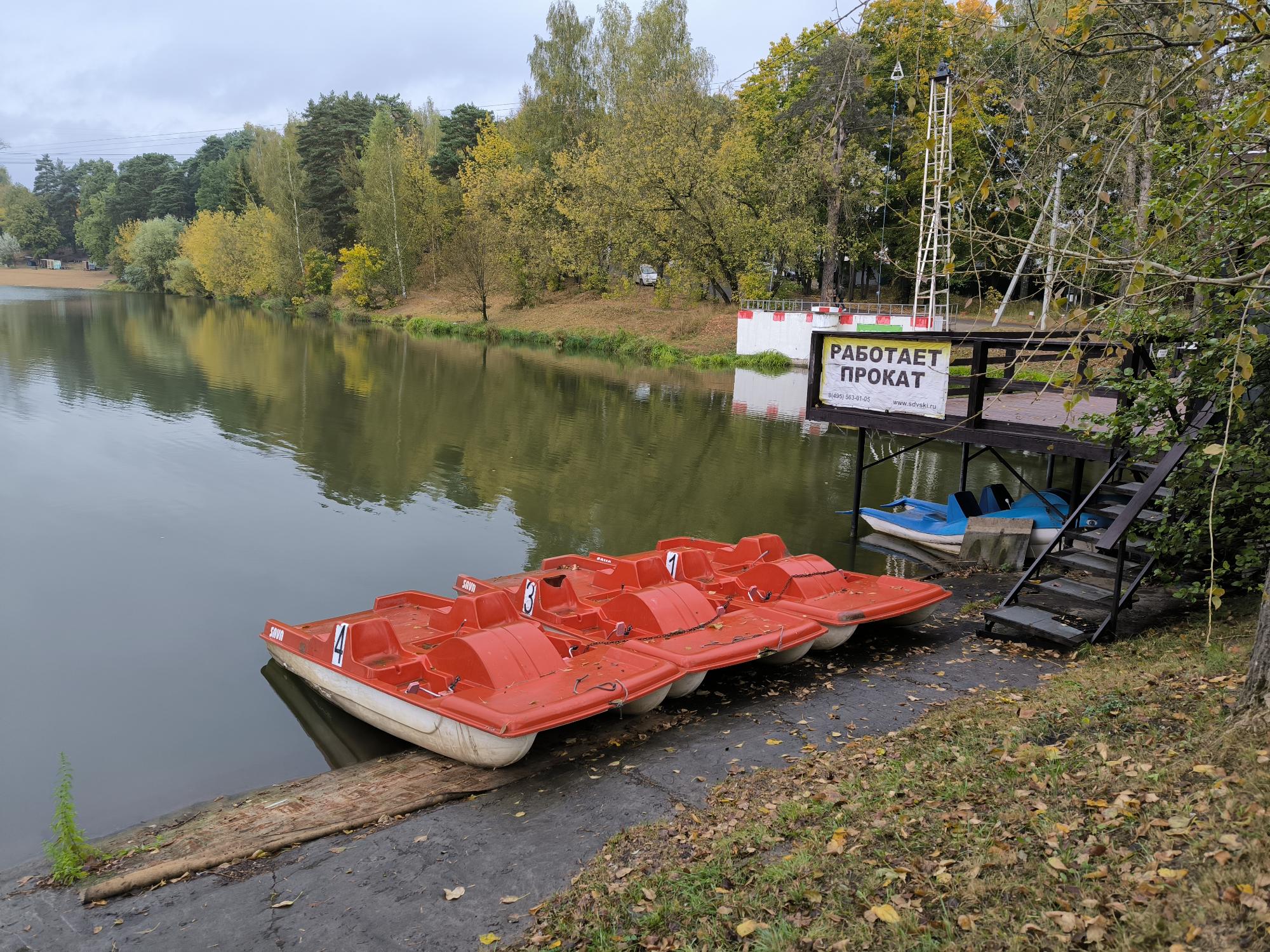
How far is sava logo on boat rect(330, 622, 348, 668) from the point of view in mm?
9758

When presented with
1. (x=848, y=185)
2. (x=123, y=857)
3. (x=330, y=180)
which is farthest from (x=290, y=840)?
(x=330, y=180)

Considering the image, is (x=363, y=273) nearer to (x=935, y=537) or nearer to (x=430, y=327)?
(x=430, y=327)

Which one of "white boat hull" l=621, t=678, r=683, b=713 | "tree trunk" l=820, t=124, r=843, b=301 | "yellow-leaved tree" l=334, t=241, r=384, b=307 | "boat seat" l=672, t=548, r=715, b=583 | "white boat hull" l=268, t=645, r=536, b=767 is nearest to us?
"white boat hull" l=268, t=645, r=536, b=767

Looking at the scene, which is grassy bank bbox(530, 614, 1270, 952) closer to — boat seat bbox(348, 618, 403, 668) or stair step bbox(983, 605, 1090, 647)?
stair step bbox(983, 605, 1090, 647)

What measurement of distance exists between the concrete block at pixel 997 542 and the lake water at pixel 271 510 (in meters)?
1.43

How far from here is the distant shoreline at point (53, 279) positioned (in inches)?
4845

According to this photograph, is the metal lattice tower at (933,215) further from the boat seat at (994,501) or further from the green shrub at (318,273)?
the green shrub at (318,273)

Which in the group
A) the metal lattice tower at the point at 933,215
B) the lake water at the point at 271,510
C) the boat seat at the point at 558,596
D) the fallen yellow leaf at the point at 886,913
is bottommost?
the lake water at the point at 271,510

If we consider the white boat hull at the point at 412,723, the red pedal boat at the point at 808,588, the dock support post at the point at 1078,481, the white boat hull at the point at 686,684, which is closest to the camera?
the white boat hull at the point at 412,723

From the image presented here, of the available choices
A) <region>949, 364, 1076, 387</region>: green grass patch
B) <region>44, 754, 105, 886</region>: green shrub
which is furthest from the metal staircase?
<region>44, 754, 105, 886</region>: green shrub

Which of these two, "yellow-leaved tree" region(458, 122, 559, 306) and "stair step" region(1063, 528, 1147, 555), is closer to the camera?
"stair step" region(1063, 528, 1147, 555)

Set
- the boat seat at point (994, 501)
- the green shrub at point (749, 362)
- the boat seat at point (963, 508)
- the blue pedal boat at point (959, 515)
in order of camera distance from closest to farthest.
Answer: the blue pedal boat at point (959, 515) → the boat seat at point (963, 508) → the boat seat at point (994, 501) → the green shrub at point (749, 362)

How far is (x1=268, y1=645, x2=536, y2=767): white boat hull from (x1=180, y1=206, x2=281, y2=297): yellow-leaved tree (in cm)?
8124


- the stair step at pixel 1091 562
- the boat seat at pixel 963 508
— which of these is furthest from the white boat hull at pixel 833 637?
the boat seat at pixel 963 508
